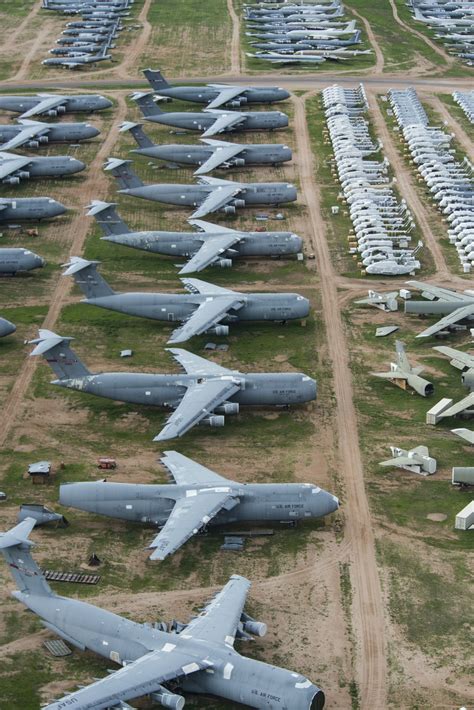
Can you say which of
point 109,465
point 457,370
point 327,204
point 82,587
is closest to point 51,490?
point 109,465

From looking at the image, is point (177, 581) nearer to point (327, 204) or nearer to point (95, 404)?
point (95, 404)

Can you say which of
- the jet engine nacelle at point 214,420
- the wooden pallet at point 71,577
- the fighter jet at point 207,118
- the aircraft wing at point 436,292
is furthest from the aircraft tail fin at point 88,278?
the fighter jet at point 207,118

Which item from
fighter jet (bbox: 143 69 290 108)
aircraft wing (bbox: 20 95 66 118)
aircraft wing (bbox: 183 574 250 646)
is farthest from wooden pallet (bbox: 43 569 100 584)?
→ fighter jet (bbox: 143 69 290 108)

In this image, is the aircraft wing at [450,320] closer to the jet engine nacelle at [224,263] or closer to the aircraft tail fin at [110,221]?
the jet engine nacelle at [224,263]

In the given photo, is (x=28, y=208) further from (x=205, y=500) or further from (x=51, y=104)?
(x=205, y=500)

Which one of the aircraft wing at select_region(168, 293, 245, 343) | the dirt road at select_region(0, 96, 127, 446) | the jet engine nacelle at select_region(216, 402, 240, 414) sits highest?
the aircraft wing at select_region(168, 293, 245, 343)

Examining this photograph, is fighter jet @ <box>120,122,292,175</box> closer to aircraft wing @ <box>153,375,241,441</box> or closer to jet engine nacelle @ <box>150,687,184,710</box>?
aircraft wing @ <box>153,375,241,441</box>
